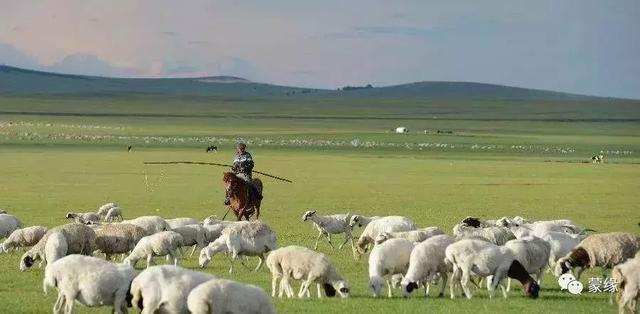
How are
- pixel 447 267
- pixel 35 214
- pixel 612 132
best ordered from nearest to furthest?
pixel 447 267 → pixel 35 214 → pixel 612 132

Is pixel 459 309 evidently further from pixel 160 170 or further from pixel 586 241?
pixel 160 170

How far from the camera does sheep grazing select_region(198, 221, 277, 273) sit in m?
17.1

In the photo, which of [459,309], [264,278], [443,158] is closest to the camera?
[459,309]

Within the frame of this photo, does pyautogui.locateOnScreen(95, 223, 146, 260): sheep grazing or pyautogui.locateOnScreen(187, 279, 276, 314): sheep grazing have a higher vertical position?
pyautogui.locateOnScreen(187, 279, 276, 314): sheep grazing

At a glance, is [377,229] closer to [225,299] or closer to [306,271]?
[306,271]

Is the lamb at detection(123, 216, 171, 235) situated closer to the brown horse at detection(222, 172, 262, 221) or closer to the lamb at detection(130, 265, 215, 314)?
the brown horse at detection(222, 172, 262, 221)

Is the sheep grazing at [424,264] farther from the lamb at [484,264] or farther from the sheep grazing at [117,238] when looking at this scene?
the sheep grazing at [117,238]

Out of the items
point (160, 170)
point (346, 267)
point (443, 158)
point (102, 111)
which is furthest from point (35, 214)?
point (102, 111)

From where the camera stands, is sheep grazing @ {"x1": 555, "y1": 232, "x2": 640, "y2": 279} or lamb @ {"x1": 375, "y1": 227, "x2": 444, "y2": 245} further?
lamb @ {"x1": 375, "y1": 227, "x2": 444, "y2": 245}

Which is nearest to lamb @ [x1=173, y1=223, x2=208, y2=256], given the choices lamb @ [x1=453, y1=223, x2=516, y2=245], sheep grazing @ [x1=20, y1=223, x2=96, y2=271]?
sheep grazing @ [x1=20, y1=223, x2=96, y2=271]

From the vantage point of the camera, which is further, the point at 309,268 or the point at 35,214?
the point at 35,214

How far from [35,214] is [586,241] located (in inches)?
631

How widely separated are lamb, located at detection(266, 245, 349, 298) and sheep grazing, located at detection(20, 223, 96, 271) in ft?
10.5

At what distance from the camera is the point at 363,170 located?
51.2m
